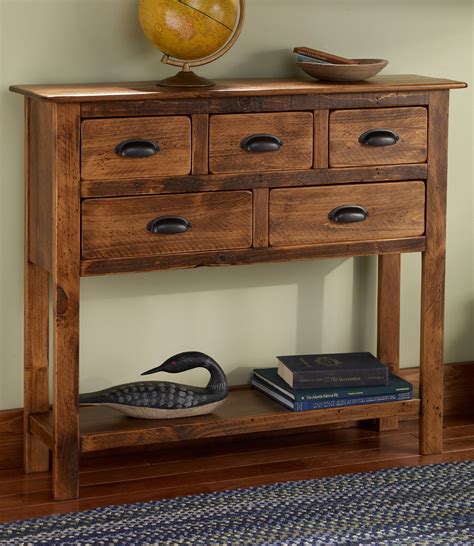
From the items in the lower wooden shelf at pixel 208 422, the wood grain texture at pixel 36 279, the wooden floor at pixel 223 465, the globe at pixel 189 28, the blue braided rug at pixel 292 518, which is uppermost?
the globe at pixel 189 28

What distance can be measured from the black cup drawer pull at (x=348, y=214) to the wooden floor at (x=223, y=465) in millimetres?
660

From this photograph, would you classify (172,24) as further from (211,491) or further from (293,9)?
(211,491)

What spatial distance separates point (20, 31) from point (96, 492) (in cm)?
116

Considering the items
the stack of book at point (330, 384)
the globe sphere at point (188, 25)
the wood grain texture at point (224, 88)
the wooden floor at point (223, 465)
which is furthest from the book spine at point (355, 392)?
the globe sphere at point (188, 25)

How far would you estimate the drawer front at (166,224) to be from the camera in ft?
9.00

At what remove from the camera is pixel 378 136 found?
2977mm

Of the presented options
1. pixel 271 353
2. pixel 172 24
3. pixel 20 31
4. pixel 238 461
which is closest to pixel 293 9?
pixel 172 24

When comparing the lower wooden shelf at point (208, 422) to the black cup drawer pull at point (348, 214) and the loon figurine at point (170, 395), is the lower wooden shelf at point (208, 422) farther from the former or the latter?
the black cup drawer pull at point (348, 214)

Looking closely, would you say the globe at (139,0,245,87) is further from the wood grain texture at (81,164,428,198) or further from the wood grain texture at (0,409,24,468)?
the wood grain texture at (0,409,24,468)

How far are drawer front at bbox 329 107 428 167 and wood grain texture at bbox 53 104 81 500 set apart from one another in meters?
0.66

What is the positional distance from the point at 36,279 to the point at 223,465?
0.70 metres

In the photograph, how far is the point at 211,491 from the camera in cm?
292

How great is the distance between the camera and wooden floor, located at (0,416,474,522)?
2896mm

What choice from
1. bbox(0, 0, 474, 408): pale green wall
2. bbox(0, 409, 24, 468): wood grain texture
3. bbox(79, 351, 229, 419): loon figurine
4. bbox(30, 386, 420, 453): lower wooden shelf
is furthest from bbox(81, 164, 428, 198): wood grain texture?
bbox(0, 409, 24, 468): wood grain texture
